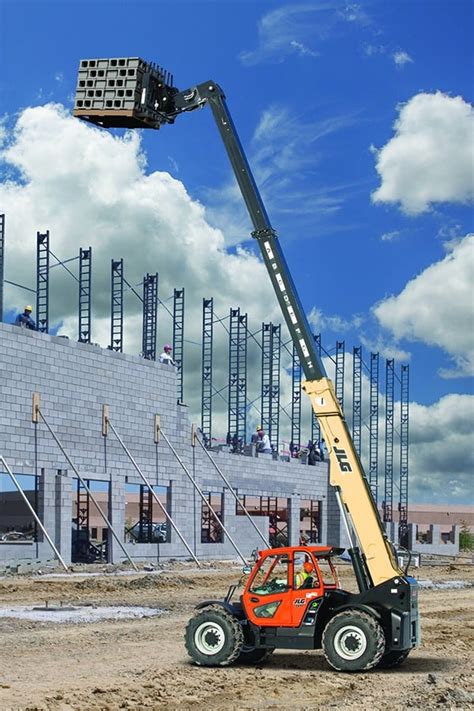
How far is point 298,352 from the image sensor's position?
648 inches

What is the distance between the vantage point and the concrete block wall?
131ft

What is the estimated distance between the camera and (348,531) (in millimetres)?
15820

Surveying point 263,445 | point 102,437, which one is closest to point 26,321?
point 102,437

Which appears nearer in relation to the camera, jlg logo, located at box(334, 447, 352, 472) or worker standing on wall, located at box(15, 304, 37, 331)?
jlg logo, located at box(334, 447, 352, 472)

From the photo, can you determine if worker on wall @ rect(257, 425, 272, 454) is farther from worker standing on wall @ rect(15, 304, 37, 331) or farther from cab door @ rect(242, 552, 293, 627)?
cab door @ rect(242, 552, 293, 627)

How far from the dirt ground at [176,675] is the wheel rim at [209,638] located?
1.05 feet

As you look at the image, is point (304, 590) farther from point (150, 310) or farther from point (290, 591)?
point (150, 310)

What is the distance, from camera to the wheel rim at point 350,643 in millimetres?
14953

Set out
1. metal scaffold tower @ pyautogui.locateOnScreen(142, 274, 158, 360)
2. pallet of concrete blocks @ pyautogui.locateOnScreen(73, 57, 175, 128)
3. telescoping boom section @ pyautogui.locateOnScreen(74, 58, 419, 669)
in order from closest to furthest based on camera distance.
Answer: telescoping boom section @ pyautogui.locateOnScreen(74, 58, 419, 669)
pallet of concrete blocks @ pyautogui.locateOnScreen(73, 57, 175, 128)
metal scaffold tower @ pyautogui.locateOnScreen(142, 274, 158, 360)

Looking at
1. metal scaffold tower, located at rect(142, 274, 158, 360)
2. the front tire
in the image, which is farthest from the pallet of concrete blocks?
metal scaffold tower, located at rect(142, 274, 158, 360)

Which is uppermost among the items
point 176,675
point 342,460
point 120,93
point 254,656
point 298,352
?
point 120,93

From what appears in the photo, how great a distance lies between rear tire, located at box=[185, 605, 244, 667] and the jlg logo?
275 centimetres

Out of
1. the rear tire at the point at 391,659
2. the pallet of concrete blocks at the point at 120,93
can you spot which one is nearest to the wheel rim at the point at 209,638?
the rear tire at the point at 391,659

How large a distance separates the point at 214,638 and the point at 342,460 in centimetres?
326
